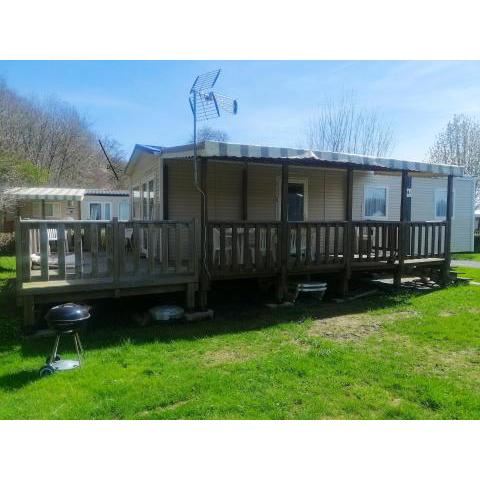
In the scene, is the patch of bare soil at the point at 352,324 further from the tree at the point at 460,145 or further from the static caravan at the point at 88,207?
the tree at the point at 460,145

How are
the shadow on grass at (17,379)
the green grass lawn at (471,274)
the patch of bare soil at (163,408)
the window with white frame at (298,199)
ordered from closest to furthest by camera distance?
the patch of bare soil at (163,408)
the shadow on grass at (17,379)
the window with white frame at (298,199)
the green grass lawn at (471,274)

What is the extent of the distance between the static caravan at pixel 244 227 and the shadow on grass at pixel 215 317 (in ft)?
1.75

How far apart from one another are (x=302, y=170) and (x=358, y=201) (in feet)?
8.11

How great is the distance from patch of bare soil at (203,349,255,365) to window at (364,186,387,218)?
29.4 feet

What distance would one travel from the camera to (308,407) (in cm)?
343

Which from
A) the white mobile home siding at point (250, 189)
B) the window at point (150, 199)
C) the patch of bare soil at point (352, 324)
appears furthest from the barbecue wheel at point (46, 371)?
the window at point (150, 199)

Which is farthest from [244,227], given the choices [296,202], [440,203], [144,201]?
[440,203]

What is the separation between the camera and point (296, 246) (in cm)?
757

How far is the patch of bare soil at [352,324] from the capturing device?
5.74 metres

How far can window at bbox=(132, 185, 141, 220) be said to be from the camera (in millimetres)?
11898

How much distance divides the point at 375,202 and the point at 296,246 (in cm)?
663

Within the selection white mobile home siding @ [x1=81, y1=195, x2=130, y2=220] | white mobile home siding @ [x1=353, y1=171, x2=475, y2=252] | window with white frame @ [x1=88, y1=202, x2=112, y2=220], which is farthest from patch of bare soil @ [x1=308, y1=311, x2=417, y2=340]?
window with white frame @ [x1=88, y1=202, x2=112, y2=220]

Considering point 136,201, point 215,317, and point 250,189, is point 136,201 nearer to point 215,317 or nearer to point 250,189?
point 250,189

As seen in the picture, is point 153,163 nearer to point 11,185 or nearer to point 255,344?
point 255,344
